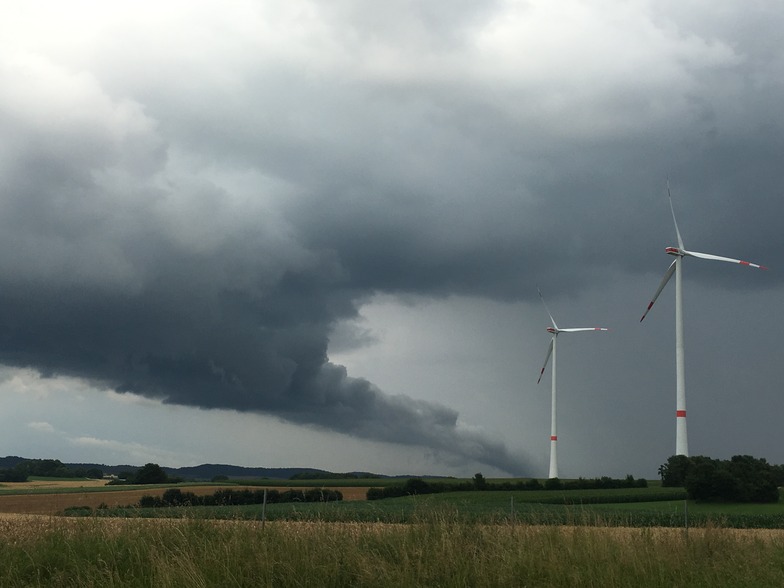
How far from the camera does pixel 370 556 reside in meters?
20.6

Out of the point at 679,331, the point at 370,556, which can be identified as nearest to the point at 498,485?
the point at 679,331

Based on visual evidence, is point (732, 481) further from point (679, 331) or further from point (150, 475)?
point (150, 475)

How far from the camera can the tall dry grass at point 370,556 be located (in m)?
19.2

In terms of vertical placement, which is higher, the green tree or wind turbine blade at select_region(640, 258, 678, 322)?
wind turbine blade at select_region(640, 258, 678, 322)

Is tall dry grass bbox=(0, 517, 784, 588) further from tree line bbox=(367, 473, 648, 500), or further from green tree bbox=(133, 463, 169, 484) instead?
green tree bbox=(133, 463, 169, 484)

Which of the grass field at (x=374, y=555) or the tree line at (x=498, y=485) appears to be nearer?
the grass field at (x=374, y=555)

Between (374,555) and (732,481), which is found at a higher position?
(732,481)

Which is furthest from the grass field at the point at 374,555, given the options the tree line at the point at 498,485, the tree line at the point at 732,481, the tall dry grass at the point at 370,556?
the tree line at the point at 498,485

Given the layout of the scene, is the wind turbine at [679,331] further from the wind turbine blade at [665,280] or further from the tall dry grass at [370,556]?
the tall dry grass at [370,556]

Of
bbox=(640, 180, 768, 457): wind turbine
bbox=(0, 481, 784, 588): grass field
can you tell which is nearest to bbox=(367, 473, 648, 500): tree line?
bbox=(640, 180, 768, 457): wind turbine

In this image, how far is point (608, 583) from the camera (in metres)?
18.6

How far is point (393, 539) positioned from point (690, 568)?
25.4 ft

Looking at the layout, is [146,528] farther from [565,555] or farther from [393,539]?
[565,555]

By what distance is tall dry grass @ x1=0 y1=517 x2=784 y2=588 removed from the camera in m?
19.2
